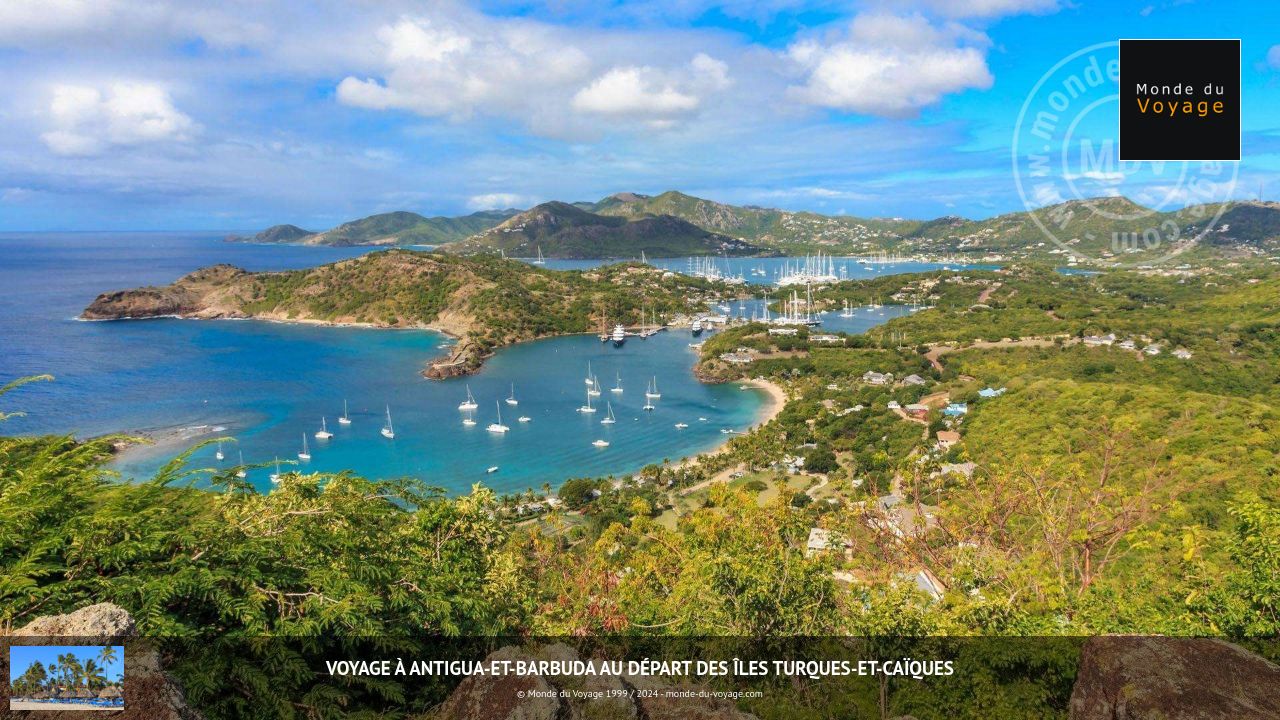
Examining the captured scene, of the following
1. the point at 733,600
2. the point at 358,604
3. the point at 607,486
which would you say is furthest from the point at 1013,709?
the point at 607,486

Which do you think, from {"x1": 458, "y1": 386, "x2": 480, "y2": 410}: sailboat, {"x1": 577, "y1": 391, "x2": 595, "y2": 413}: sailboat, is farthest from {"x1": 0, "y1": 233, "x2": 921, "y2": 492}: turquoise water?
{"x1": 458, "y1": 386, "x2": 480, "y2": 410}: sailboat

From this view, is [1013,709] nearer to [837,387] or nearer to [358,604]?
[358,604]

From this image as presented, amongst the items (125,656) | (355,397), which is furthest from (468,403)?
(125,656)

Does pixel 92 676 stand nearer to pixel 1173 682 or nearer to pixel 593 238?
pixel 1173 682

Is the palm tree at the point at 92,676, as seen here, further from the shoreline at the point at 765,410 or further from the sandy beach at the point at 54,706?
the shoreline at the point at 765,410

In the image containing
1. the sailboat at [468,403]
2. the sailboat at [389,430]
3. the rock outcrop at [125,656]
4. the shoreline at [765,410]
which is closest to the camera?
the rock outcrop at [125,656]

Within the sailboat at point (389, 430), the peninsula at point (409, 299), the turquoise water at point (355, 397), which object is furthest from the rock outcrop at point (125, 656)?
the peninsula at point (409, 299)

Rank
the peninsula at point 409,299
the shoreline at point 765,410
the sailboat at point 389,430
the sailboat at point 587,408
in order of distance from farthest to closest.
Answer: the peninsula at point 409,299 < the sailboat at point 587,408 < the sailboat at point 389,430 < the shoreline at point 765,410
